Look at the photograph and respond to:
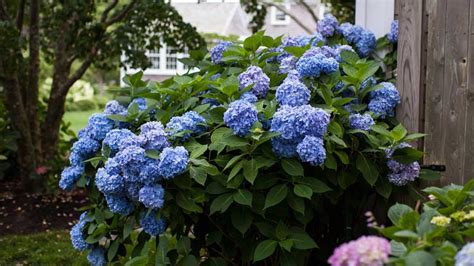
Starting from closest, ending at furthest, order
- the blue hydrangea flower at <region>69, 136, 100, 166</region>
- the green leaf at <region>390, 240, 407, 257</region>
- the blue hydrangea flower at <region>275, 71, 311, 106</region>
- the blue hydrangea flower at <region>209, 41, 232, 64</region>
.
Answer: the green leaf at <region>390, 240, 407, 257</region> < the blue hydrangea flower at <region>275, 71, 311, 106</region> < the blue hydrangea flower at <region>69, 136, 100, 166</region> < the blue hydrangea flower at <region>209, 41, 232, 64</region>

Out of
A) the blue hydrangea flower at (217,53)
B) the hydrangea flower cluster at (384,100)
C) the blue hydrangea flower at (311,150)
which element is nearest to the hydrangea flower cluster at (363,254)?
the blue hydrangea flower at (311,150)

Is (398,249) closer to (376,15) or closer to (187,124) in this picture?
(187,124)

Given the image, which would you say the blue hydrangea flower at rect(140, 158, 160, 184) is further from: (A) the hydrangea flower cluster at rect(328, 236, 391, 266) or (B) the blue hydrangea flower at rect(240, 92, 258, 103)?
(A) the hydrangea flower cluster at rect(328, 236, 391, 266)

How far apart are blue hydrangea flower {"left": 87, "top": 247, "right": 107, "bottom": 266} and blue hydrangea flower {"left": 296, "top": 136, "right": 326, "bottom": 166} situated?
4.00 feet

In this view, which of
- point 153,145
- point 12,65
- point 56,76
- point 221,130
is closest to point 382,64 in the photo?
point 221,130

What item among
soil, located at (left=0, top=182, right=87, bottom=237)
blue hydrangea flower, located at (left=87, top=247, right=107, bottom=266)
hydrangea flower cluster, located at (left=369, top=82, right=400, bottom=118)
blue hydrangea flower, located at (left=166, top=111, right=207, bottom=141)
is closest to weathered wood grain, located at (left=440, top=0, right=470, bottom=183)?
hydrangea flower cluster, located at (left=369, top=82, right=400, bottom=118)

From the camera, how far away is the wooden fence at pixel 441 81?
10.7ft

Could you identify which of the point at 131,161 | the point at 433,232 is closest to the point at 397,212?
the point at 433,232

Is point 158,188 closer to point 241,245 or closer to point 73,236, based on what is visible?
point 241,245

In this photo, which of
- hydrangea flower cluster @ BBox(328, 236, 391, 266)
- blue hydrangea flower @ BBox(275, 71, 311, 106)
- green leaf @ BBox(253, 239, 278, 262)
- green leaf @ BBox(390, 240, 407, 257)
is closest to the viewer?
hydrangea flower cluster @ BBox(328, 236, 391, 266)

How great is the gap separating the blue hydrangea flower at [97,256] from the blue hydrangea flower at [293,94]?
1.18 metres

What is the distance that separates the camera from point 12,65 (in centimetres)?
668

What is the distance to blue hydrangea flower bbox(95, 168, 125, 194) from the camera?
3072 millimetres

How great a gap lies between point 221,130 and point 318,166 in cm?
46
